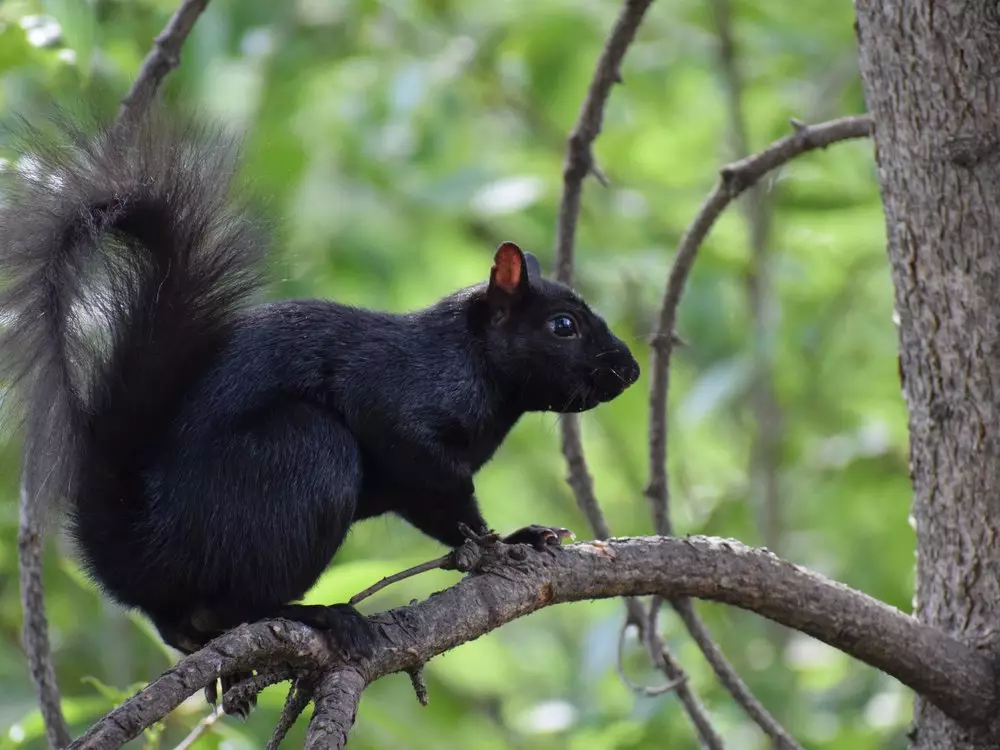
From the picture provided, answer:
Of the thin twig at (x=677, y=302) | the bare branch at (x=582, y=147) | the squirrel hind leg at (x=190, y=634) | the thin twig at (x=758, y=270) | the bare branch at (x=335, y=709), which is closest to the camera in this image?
the bare branch at (x=335, y=709)

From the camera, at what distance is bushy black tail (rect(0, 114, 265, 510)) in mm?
1812

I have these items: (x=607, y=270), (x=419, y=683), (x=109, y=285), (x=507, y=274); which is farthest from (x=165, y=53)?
(x=607, y=270)

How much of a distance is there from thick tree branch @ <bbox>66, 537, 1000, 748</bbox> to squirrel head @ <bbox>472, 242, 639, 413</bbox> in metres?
0.53

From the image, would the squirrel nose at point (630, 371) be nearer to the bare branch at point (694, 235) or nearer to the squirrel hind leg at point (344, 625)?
the bare branch at point (694, 235)

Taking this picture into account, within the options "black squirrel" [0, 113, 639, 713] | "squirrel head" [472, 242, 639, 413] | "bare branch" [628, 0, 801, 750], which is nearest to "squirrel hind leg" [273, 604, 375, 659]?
"black squirrel" [0, 113, 639, 713]

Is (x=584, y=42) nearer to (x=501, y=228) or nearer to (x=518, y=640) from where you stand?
(x=501, y=228)

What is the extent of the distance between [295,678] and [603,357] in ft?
3.51

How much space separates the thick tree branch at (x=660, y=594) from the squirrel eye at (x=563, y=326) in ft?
2.00

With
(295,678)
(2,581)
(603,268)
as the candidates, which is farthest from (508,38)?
(295,678)

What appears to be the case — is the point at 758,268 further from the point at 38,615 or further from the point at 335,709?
the point at 335,709

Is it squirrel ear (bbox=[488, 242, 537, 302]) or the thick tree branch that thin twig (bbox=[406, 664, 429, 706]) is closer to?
the thick tree branch

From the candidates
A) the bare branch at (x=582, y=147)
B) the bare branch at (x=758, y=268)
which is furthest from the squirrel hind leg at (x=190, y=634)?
the bare branch at (x=758, y=268)

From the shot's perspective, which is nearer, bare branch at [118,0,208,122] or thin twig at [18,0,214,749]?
thin twig at [18,0,214,749]

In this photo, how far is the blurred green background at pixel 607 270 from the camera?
365 centimetres
